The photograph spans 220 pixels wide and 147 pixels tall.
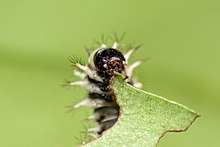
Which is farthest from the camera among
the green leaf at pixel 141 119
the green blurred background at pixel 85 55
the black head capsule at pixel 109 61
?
the green blurred background at pixel 85 55

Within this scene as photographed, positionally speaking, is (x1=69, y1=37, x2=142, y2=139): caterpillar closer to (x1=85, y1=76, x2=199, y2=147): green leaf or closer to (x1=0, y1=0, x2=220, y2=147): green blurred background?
(x1=85, y1=76, x2=199, y2=147): green leaf

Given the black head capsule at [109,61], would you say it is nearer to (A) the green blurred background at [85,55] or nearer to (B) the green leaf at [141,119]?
(B) the green leaf at [141,119]

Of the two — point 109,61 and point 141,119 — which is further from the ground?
point 109,61

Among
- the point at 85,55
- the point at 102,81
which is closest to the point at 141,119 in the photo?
the point at 102,81

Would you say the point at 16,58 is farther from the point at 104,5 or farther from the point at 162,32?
the point at 162,32

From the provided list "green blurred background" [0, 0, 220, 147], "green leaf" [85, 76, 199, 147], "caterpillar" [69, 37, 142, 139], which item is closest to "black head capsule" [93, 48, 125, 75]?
"caterpillar" [69, 37, 142, 139]

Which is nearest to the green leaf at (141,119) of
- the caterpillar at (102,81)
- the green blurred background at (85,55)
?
the caterpillar at (102,81)

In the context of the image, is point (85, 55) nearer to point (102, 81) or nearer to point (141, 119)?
point (102, 81)

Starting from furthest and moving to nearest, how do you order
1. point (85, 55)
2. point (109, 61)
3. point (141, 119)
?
point (85, 55) < point (109, 61) < point (141, 119)
